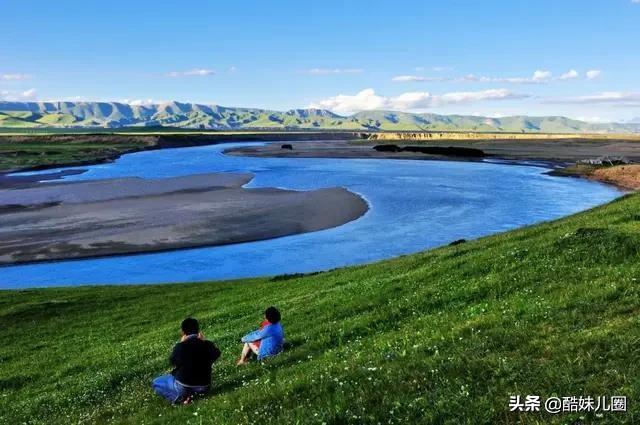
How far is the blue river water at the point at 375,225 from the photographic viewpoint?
162ft

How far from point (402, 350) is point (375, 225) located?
54698 millimetres

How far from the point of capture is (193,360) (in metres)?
14.0

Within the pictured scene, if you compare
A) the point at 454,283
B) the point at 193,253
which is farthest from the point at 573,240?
the point at 193,253

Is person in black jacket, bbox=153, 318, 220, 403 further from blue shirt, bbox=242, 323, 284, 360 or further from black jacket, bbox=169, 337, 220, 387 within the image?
blue shirt, bbox=242, 323, 284, 360

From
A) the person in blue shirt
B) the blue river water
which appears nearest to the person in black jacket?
the person in blue shirt

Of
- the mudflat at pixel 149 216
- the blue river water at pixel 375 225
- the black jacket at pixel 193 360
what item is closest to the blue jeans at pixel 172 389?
the black jacket at pixel 193 360

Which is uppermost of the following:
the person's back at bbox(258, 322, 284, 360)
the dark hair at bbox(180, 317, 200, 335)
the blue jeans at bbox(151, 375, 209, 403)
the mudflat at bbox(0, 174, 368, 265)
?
the dark hair at bbox(180, 317, 200, 335)

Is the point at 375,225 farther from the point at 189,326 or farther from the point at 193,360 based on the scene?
the point at 193,360

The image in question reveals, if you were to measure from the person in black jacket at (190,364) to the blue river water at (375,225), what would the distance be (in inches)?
1310

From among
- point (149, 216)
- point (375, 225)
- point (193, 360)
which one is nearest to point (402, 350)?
point (193, 360)

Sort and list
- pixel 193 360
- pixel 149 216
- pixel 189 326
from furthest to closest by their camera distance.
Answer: pixel 149 216, pixel 189 326, pixel 193 360

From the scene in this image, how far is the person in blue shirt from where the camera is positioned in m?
16.7

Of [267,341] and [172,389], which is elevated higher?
[267,341]

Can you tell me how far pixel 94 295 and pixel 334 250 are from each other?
2405cm
